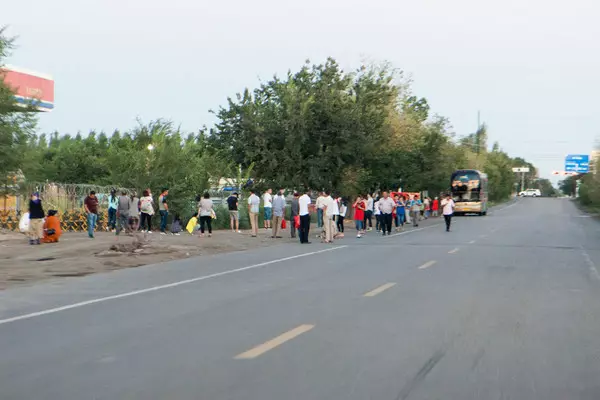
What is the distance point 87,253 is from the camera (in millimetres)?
22484

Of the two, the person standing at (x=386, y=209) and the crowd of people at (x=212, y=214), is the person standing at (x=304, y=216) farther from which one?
the person standing at (x=386, y=209)

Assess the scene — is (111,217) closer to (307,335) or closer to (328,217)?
(328,217)

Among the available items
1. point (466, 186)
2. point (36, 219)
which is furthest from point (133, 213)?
point (466, 186)

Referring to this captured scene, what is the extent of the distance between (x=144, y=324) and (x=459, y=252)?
14.3 metres

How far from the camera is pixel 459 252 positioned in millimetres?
23047

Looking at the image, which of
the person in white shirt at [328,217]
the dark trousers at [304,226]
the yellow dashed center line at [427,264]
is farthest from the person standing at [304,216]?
the yellow dashed center line at [427,264]

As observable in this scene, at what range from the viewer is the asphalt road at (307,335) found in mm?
6676

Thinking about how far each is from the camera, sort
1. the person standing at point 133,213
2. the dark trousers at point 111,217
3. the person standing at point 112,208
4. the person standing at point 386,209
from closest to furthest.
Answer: the person standing at point 133,213 → the person standing at point 112,208 → the dark trousers at point 111,217 → the person standing at point 386,209

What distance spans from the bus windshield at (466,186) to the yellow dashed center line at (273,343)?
57.5 metres

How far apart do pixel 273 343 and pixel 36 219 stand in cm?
1829

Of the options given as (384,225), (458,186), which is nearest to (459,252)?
(384,225)

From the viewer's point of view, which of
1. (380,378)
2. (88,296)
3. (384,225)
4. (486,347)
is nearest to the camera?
(380,378)

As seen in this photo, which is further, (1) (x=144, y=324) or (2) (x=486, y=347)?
(1) (x=144, y=324)

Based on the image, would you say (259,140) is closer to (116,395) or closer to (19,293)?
(19,293)
